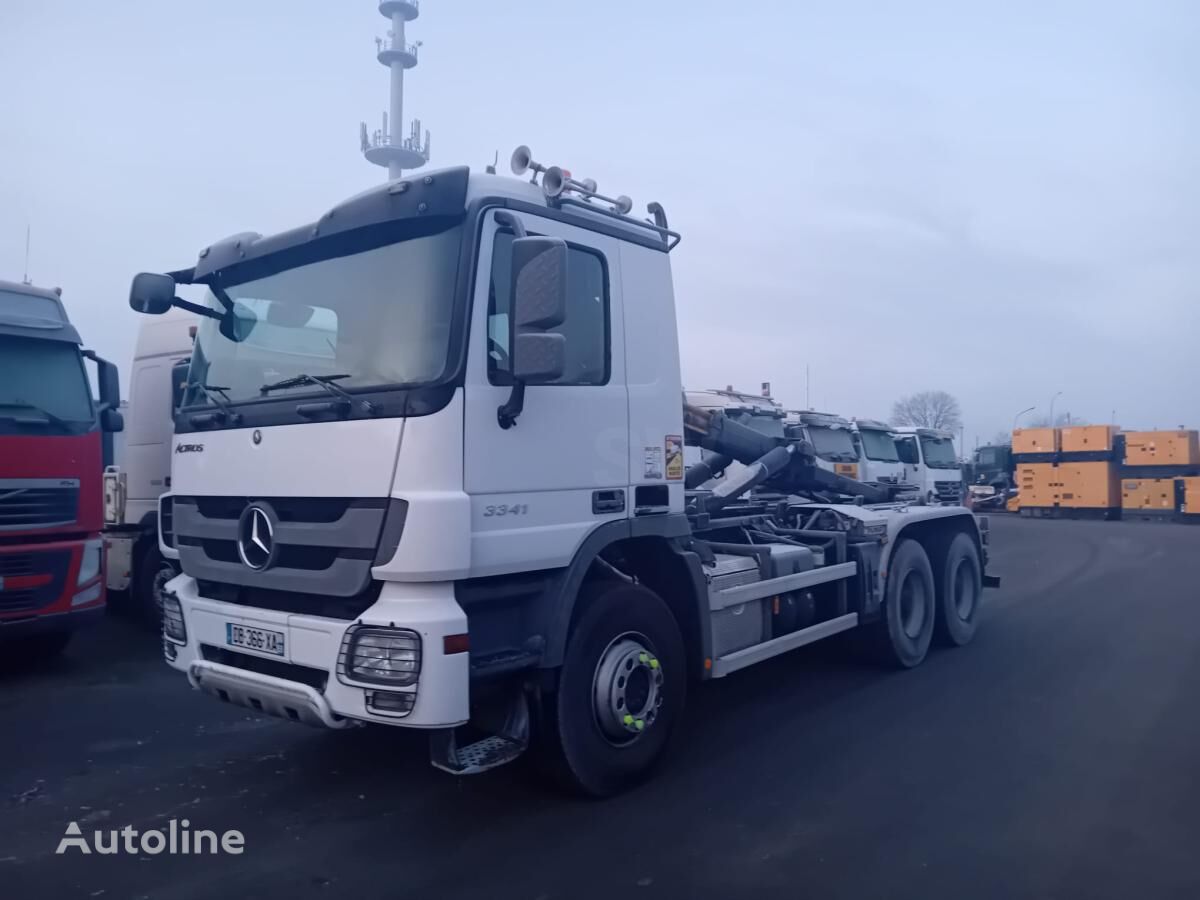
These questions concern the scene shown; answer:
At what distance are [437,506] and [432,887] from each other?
1575mm

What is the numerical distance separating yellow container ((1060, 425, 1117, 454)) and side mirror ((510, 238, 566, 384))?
30.1 metres

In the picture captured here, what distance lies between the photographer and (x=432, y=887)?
380 centimetres

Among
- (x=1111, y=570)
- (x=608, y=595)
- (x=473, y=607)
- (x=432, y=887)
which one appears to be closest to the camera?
(x=432, y=887)

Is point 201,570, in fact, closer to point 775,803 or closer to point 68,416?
point 775,803

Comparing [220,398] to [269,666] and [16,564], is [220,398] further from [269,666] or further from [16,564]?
Answer: [16,564]

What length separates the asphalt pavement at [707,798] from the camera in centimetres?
388

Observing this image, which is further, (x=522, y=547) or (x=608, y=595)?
(x=608, y=595)

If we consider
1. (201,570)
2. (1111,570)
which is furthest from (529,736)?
(1111,570)

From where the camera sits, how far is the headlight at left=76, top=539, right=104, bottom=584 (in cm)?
758

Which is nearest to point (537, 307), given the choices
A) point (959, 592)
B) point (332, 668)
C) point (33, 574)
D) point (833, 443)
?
point (332, 668)

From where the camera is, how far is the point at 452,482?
12.9ft

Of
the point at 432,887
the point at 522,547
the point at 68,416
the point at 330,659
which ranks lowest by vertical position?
the point at 432,887

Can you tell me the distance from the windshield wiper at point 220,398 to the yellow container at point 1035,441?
101 feet

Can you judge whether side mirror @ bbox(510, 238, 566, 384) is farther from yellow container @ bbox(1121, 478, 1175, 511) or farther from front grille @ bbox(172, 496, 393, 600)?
yellow container @ bbox(1121, 478, 1175, 511)
